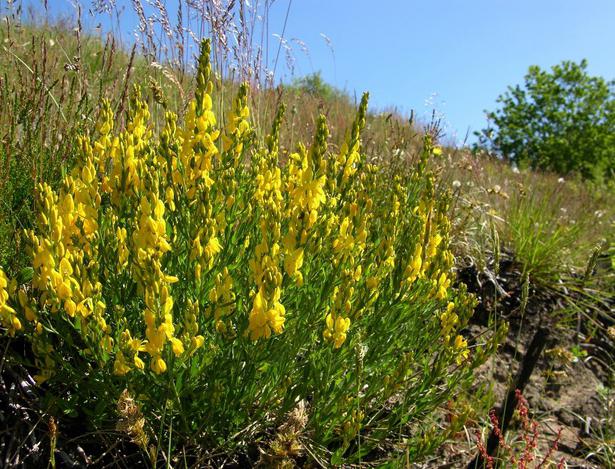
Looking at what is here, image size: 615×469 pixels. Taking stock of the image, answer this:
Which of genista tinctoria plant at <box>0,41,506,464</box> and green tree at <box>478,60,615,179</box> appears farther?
green tree at <box>478,60,615,179</box>

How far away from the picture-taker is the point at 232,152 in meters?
2.02

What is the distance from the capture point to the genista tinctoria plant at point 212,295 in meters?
1.54

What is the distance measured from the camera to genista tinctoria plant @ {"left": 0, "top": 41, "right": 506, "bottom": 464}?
5.04 ft

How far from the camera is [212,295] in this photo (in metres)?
1.62

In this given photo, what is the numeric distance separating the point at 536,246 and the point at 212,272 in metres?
3.64

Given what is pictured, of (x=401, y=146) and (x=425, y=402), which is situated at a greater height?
(x=401, y=146)

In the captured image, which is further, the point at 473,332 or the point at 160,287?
the point at 473,332

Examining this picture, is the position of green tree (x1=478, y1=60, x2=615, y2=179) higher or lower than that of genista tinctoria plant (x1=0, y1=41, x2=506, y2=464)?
higher

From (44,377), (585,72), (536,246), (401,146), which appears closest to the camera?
(44,377)

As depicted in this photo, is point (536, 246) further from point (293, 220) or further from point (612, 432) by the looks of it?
point (293, 220)

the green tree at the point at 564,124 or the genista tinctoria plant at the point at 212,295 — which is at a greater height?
the green tree at the point at 564,124

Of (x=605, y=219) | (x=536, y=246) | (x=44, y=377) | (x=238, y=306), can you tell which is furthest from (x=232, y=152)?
(x=605, y=219)

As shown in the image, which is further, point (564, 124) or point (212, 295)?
point (564, 124)

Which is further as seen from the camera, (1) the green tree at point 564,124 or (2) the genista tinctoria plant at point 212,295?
(1) the green tree at point 564,124
